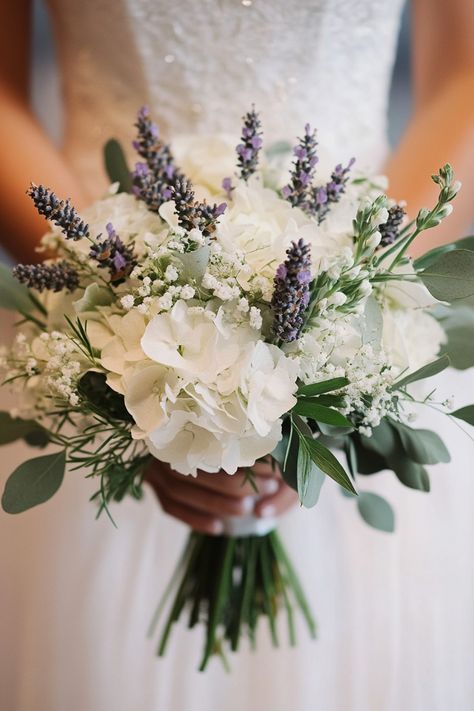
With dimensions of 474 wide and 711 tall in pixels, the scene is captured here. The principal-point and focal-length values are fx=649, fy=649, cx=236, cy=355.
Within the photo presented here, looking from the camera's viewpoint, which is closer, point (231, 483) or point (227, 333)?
point (227, 333)

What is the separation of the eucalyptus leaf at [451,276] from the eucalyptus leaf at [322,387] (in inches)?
4.8

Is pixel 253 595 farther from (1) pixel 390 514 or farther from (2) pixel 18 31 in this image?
(2) pixel 18 31

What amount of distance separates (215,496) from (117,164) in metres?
0.42

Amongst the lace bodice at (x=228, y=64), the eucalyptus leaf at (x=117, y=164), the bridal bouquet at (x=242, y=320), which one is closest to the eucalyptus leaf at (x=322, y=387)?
the bridal bouquet at (x=242, y=320)

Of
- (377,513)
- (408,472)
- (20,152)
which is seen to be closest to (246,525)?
(377,513)

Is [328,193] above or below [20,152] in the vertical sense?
below

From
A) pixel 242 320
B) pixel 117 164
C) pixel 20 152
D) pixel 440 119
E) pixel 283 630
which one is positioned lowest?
pixel 283 630

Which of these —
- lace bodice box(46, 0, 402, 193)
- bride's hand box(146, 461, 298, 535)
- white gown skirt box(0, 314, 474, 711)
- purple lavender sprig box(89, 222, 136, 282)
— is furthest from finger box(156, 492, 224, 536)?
lace bodice box(46, 0, 402, 193)

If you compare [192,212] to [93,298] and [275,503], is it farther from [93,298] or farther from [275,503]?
[275,503]

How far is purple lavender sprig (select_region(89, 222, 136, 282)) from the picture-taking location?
553mm

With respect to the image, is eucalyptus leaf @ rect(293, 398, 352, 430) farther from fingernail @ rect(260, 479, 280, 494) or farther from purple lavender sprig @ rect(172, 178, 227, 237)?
fingernail @ rect(260, 479, 280, 494)

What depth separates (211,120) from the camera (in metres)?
1.01

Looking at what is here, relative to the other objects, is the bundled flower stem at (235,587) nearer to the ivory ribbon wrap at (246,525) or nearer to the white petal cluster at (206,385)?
the ivory ribbon wrap at (246,525)

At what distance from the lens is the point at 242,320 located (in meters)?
0.52
